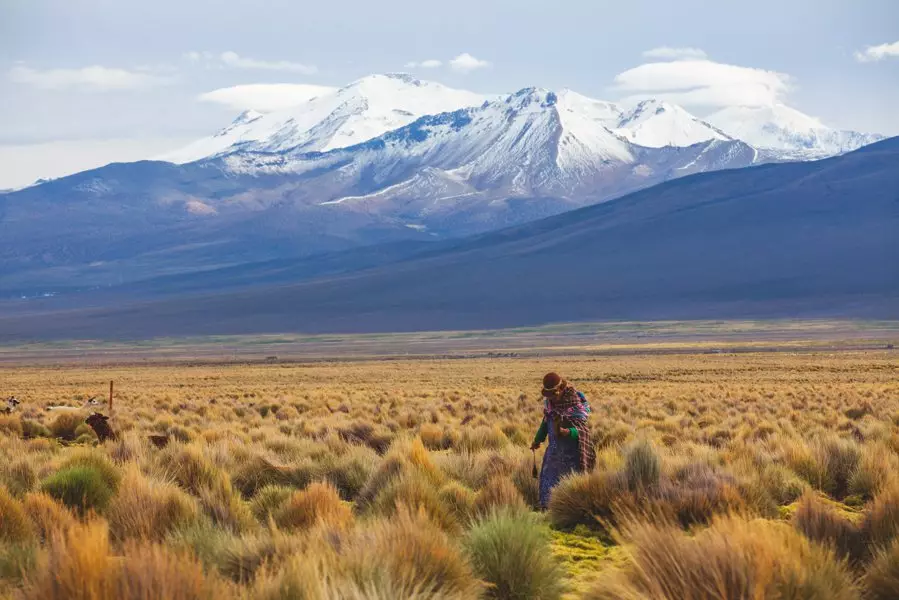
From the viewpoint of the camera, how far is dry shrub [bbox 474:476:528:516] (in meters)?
8.66

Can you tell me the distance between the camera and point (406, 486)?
29.0ft

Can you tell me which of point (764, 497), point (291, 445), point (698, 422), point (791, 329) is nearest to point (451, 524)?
point (764, 497)

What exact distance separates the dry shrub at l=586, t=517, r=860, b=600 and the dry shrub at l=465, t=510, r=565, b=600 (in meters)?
0.91

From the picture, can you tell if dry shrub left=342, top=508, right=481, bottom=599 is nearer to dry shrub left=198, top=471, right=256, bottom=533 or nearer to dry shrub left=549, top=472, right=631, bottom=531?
dry shrub left=198, top=471, right=256, bottom=533

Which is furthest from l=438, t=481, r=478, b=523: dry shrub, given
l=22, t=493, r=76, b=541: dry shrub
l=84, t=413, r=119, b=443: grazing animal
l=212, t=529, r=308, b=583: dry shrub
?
l=84, t=413, r=119, b=443: grazing animal

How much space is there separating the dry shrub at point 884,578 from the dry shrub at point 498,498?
3.24 meters

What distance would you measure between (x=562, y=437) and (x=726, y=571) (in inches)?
193

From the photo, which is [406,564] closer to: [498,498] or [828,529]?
[828,529]

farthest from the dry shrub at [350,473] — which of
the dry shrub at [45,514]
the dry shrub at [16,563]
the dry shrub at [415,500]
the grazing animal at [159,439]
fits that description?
the dry shrub at [16,563]

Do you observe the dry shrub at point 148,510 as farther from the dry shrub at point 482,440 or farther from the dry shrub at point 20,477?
the dry shrub at point 482,440

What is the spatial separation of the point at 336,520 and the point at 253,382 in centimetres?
4007

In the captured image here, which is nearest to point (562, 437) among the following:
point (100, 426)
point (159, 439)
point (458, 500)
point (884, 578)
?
point (458, 500)

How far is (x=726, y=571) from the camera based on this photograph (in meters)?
4.82

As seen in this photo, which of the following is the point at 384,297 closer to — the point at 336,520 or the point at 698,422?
the point at 698,422
